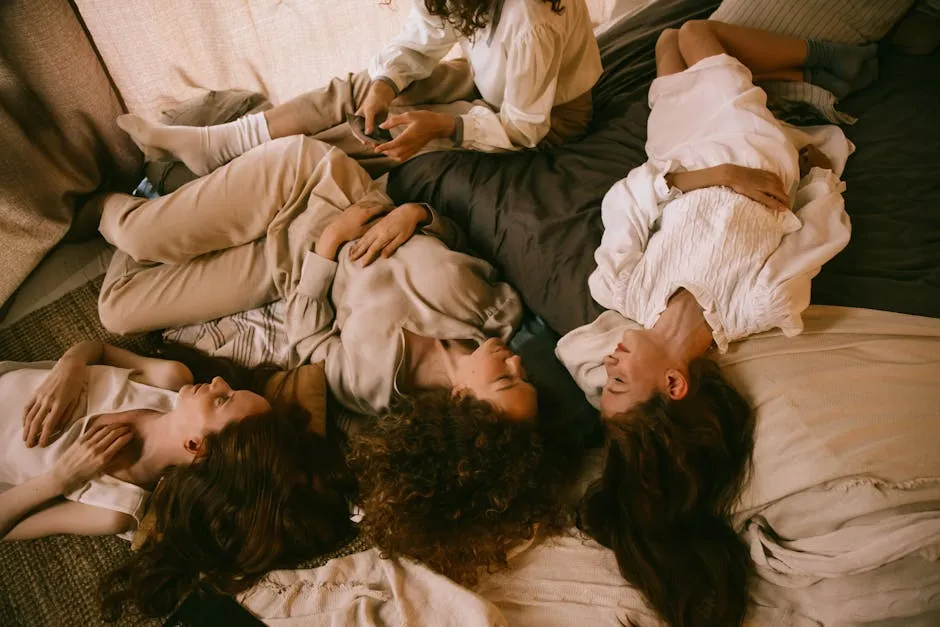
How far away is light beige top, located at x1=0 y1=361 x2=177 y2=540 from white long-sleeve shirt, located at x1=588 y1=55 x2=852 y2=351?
37.5 inches

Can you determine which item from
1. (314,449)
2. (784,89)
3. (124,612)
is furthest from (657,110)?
(124,612)

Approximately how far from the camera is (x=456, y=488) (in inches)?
40.5

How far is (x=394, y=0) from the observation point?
1.83 metres

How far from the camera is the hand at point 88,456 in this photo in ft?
3.46

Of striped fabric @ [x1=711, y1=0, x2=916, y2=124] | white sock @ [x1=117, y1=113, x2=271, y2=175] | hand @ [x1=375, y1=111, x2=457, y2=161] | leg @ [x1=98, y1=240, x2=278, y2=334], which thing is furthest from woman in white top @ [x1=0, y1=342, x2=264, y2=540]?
striped fabric @ [x1=711, y1=0, x2=916, y2=124]

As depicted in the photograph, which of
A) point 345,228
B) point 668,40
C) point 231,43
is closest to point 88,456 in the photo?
point 345,228

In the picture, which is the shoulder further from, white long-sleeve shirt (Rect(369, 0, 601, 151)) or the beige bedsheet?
the beige bedsheet

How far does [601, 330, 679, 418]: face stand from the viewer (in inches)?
38.9

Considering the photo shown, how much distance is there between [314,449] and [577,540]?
53 cm

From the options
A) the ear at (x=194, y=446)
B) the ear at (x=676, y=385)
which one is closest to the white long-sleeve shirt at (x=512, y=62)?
the ear at (x=676, y=385)

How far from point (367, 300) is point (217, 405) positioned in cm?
35

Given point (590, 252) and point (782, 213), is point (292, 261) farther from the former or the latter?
point (782, 213)

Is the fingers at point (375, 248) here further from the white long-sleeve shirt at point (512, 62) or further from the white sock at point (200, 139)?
the white sock at point (200, 139)

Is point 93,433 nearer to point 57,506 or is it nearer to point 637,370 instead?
point 57,506
